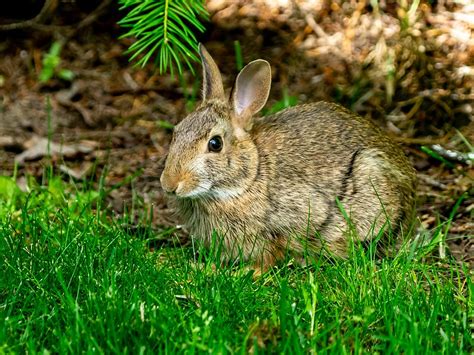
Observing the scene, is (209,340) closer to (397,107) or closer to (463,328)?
(463,328)

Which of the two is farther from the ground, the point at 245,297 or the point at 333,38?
the point at 333,38

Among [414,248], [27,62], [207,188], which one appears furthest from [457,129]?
[27,62]

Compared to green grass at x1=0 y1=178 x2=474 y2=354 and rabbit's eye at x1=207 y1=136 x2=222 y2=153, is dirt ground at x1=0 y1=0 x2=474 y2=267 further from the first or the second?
green grass at x1=0 y1=178 x2=474 y2=354

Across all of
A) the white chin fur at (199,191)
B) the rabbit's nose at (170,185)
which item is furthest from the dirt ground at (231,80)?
the rabbit's nose at (170,185)

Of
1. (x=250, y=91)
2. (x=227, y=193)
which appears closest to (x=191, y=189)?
(x=227, y=193)

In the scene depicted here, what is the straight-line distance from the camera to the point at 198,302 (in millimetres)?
3855

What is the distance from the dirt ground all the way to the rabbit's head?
1031mm

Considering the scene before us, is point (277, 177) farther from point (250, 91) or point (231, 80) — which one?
point (231, 80)

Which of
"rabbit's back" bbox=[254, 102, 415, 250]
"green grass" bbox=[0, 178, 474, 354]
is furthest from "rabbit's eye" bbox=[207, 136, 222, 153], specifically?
"green grass" bbox=[0, 178, 474, 354]

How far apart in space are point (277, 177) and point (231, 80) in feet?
6.70

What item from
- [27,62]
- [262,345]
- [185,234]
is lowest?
[185,234]

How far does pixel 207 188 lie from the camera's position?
15.3 feet

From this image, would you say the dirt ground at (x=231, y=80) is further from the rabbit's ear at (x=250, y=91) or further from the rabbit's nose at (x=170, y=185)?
the rabbit's nose at (x=170, y=185)

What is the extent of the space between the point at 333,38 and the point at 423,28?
27.9 inches
